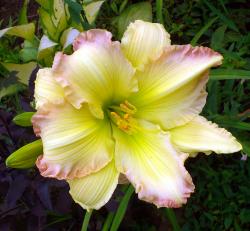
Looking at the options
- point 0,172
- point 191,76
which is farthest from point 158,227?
point 191,76

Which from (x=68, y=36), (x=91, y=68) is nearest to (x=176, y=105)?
(x=91, y=68)

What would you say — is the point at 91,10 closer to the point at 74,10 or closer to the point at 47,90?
the point at 74,10

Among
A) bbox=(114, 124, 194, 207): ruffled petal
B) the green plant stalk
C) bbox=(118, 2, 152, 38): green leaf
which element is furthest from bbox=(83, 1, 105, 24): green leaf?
the green plant stalk

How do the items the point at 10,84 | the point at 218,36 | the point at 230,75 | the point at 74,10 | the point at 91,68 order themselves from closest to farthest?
1. the point at 91,68
2. the point at 74,10
3. the point at 10,84
4. the point at 230,75
5. the point at 218,36

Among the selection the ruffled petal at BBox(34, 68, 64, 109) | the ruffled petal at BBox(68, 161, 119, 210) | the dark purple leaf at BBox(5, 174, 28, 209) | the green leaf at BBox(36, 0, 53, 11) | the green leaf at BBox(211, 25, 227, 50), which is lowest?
the dark purple leaf at BBox(5, 174, 28, 209)

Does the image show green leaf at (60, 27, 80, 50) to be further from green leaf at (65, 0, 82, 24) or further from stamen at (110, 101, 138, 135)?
stamen at (110, 101, 138, 135)

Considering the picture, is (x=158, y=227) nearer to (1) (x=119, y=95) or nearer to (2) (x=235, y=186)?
(2) (x=235, y=186)

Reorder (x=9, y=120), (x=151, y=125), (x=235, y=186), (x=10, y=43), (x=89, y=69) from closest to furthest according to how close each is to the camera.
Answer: (x=89, y=69) → (x=151, y=125) → (x=9, y=120) → (x=235, y=186) → (x=10, y=43)

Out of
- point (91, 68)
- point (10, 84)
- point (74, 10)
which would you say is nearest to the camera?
point (91, 68)
